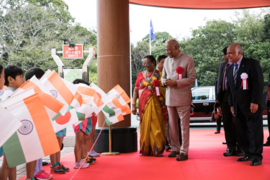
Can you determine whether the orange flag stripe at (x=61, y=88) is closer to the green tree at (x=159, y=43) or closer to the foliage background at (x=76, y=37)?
the foliage background at (x=76, y=37)

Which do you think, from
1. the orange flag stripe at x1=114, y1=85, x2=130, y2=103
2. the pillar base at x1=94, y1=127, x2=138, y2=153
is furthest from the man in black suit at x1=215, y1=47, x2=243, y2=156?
the pillar base at x1=94, y1=127, x2=138, y2=153

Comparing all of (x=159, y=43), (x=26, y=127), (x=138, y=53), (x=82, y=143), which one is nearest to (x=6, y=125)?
(x=26, y=127)

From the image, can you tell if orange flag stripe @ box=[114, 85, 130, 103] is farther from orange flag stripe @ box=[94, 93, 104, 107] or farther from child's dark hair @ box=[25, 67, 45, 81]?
child's dark hair @ box=[25, 67, 45, 81]

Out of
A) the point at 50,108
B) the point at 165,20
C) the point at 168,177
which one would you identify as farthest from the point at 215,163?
the point at 165,20

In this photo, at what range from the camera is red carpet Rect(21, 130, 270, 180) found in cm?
362

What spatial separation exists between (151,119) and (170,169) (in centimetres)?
135

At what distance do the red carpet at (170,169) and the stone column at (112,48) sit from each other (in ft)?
4.03

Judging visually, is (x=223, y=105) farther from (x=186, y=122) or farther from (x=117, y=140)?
(x=117, y=140)

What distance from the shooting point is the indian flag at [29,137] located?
6.34 ft

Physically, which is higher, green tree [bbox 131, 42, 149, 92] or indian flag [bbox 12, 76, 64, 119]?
green tree [bbox 131, 42, 149, 92]

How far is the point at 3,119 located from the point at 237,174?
282 centimetres

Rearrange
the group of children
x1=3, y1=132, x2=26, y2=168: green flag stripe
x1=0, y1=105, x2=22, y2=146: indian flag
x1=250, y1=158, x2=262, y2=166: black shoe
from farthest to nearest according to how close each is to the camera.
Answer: x1=250, y1=158, x2=262, y2=166: black shoe, the group of children, x1=3, y1=132, x2=26, y2=168: green flag stripe, x1=0, y1=105, x2=22, y2=146: indian flag

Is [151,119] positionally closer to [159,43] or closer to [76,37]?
[76,37]

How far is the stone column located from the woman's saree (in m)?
0.53
